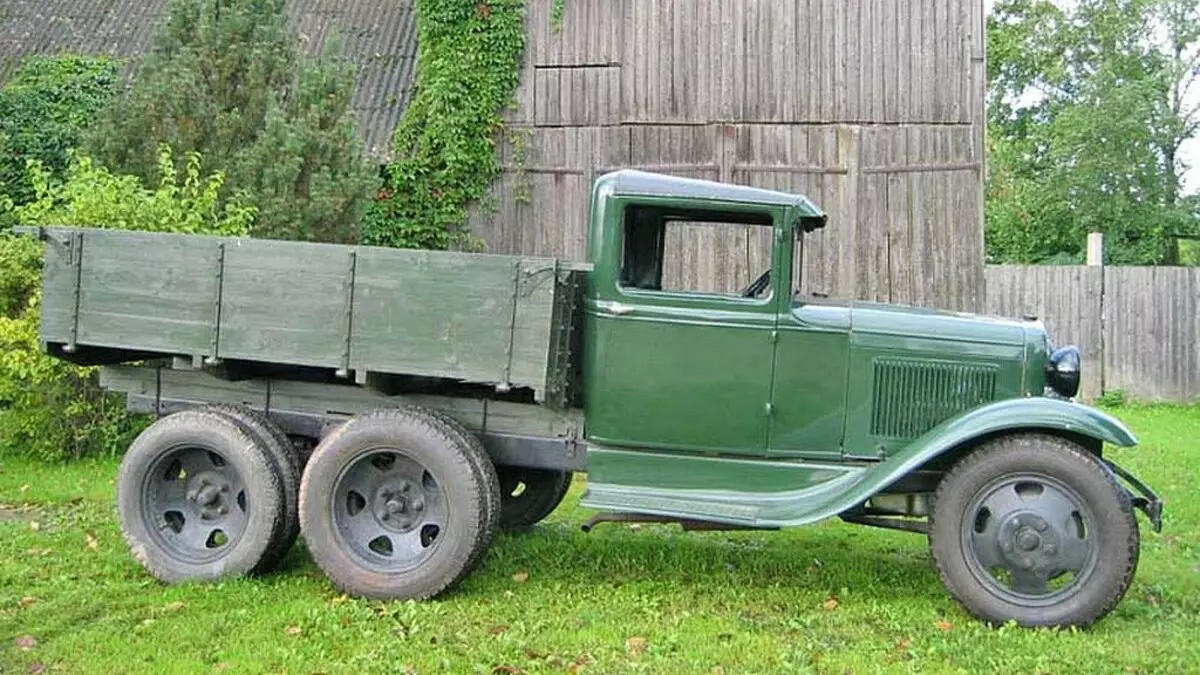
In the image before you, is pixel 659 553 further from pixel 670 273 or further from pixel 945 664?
pixel 670 273

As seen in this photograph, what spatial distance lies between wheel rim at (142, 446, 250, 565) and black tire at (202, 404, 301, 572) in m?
0.22

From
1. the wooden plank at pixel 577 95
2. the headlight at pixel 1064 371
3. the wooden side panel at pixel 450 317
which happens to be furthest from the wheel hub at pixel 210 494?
the wooden plank at pixel 577 95

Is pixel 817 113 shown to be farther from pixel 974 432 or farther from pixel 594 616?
pixel 594 616

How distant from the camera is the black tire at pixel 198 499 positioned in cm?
623

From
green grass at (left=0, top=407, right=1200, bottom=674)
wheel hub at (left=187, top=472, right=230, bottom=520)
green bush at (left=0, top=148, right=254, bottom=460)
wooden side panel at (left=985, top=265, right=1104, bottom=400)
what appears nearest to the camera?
green grass at (left=0, top=407, right=1200, bottom=674)

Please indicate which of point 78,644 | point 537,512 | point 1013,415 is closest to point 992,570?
point 1013,415

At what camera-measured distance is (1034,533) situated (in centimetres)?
566

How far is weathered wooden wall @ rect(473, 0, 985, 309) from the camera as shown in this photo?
13977 millimetres

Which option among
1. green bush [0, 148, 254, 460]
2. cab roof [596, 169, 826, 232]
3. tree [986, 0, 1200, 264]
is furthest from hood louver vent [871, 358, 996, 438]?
tree [986, 0, 1200, 264]

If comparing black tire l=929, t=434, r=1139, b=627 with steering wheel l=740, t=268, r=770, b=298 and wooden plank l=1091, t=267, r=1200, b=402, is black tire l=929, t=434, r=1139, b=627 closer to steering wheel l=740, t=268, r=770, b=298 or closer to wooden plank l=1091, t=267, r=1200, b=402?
steering wheel l=740, t=268, r=770, b=298

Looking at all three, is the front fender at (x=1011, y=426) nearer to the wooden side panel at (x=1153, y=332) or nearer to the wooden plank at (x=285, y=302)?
the wooden plank at (x=285, y=302)

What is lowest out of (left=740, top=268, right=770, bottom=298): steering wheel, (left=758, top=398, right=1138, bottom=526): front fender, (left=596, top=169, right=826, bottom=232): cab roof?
(left=758, top=398, right=1138, bottom=526): front fender

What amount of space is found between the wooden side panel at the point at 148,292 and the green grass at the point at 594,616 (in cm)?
134

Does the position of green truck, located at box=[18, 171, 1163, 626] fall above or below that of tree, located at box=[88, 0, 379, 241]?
below
